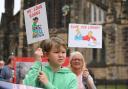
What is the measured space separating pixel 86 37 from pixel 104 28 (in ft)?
88.0

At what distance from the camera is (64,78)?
5.38m

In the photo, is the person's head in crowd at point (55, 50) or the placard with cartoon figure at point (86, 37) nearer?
the person's head in crowd at point (55, 50)

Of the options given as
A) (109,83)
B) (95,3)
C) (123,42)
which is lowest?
(109,83)

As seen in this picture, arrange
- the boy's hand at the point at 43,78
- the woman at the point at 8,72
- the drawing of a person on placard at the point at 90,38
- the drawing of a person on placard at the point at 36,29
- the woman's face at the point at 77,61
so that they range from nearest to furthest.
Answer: the boy's hand at the point at 43,78 → the woman's face at the point at 77,61 → the drawing of a person on placard at the point at 36,29 → the woman at the point at 8,72 → the drawing of a person on placard at the point at 90,38

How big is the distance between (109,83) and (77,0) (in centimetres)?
765

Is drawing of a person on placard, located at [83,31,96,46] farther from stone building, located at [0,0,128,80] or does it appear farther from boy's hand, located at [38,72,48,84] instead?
stone building, located at [0,0,128,80]

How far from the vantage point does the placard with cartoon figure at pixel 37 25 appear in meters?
10.7

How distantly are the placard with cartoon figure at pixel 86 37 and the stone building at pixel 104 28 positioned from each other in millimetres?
25280

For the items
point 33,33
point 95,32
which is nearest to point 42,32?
point 33,33

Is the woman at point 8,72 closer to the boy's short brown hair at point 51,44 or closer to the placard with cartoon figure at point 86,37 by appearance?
the placard with cartoon figure at point 86,37

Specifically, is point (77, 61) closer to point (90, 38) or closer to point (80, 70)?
point (80, 70)

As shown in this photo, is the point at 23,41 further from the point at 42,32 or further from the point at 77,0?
the point at 42,32

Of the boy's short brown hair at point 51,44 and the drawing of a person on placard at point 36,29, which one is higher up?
the drawing of a person on placard at point 36,29

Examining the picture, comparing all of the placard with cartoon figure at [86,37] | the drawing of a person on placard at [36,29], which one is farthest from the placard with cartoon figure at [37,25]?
→ the placard with cartoon figure at [86,37]
